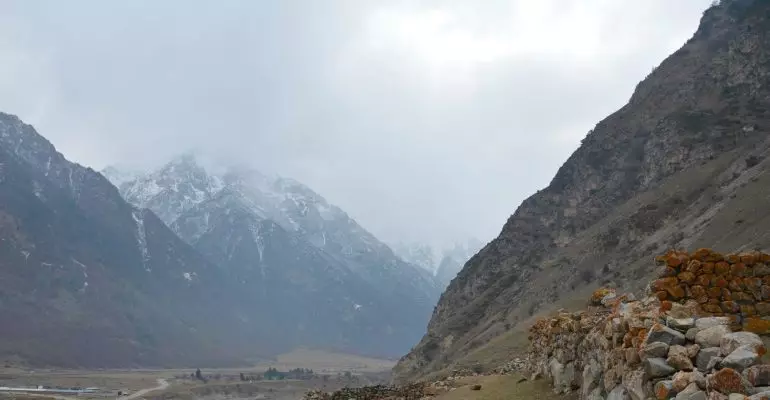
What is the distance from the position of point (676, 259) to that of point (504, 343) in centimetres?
5182

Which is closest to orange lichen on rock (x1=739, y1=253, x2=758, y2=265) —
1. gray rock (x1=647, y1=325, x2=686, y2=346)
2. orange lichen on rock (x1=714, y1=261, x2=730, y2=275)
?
orange lichen on rock (x1=714, y1=261, x2=730, y2=275)

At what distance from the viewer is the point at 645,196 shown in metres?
94.9

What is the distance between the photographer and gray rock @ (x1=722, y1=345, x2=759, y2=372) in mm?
11703

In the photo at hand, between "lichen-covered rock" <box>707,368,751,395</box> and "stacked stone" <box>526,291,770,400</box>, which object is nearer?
"lichen-covered rock" <box>707,368,751,395</box>

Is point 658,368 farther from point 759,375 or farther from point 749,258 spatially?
point 749,258

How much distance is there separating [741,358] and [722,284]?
5422mm

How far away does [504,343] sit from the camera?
67188 millimetres

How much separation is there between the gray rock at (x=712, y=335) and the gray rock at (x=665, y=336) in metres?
0.36

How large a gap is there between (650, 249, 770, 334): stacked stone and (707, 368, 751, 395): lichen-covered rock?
4424 millimetres

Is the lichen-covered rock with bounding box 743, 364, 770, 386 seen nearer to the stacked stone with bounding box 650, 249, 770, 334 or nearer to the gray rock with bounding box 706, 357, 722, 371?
the gray rock with bounding box 706, 357, 722, 371

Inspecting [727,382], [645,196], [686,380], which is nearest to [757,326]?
[686,380]

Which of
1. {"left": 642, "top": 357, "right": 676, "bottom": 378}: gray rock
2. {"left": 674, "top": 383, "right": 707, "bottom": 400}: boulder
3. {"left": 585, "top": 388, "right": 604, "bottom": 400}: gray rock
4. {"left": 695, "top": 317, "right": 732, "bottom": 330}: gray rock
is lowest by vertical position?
{"left": 585, "top": 388, "right": 604, "bottom": 400}: gray rock

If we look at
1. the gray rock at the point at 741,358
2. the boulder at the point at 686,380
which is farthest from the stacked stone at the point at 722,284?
the gray rock at the point at 741,358

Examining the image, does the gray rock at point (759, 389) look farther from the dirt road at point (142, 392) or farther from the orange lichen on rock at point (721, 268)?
the dirt road at point (142, 392)
